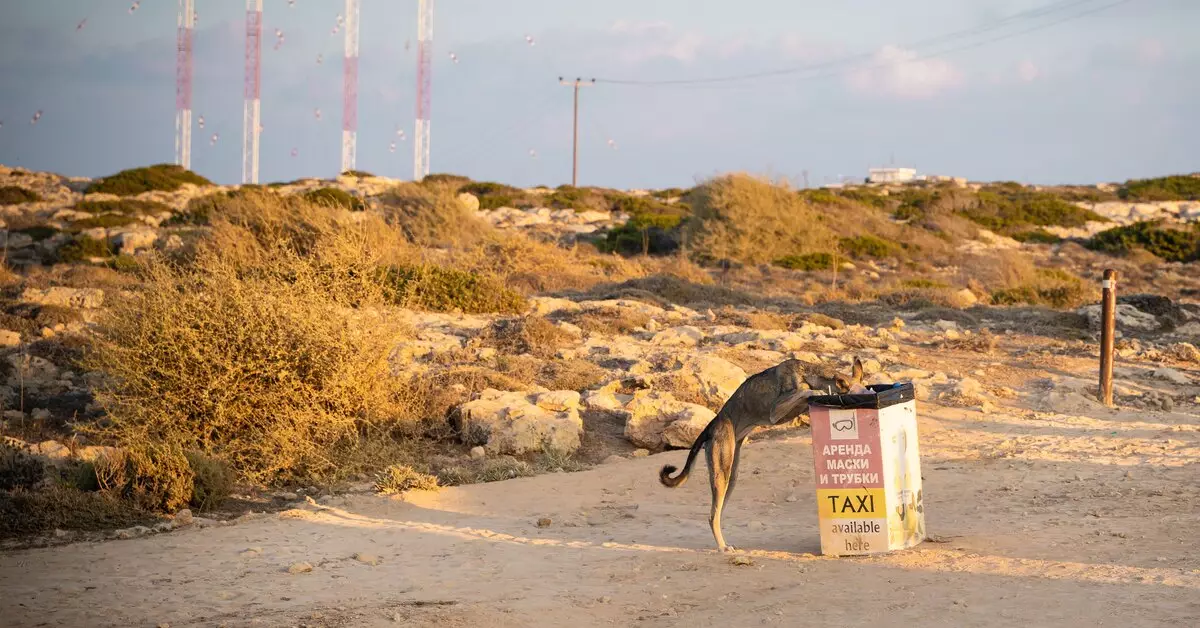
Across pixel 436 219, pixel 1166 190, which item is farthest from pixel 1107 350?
pixel 1166 190

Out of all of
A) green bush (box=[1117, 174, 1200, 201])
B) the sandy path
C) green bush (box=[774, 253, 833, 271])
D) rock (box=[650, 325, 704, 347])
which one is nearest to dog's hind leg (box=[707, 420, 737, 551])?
the sandy path

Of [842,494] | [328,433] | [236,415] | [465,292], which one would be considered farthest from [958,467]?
[465,292]

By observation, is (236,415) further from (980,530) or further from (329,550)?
(980,530)

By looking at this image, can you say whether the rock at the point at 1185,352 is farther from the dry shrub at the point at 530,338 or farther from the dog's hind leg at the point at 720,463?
the dog's hind leg at the point at 720,463

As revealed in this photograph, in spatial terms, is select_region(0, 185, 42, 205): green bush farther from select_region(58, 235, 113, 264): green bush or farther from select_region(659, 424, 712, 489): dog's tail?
select_region(659, 424, 712, 489): dog's tail

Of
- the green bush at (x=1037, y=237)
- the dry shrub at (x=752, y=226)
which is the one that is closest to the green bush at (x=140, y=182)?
the dry shrub at (x=752, y=226)

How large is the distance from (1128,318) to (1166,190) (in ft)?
127

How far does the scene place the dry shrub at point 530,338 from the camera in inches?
526

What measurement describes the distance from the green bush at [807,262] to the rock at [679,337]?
12.1 metres

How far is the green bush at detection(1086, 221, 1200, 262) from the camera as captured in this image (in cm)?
2969

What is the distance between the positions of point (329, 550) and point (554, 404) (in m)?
3.96

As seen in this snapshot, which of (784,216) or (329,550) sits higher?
(784,216)

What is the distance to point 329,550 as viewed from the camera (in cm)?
699

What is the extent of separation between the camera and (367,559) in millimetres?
6691
